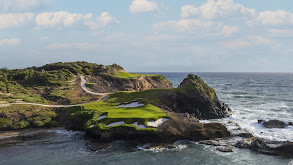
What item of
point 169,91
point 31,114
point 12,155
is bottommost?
point 12,155

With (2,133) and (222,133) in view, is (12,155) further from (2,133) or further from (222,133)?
(222,133)

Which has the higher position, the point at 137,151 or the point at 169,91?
the point at 169,91

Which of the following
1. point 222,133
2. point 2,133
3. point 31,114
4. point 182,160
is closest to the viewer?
point 182,160

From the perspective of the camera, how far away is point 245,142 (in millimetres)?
34406

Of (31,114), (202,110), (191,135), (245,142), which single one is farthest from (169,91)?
(31,114)

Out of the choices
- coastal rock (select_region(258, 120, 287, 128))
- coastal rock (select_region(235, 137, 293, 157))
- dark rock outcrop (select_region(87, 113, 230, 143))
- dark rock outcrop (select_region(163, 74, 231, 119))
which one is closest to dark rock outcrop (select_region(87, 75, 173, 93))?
dark rock outcrop (select_region(163, 74, 231, 119))

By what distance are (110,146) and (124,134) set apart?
10.2ft

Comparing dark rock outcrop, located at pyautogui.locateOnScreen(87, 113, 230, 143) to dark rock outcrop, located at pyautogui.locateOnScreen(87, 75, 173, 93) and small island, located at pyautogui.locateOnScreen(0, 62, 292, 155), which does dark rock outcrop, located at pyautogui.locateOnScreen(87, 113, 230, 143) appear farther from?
dark rock outcrop, located at pyautogui.locateOnScreen(87, 75, 173, 93)

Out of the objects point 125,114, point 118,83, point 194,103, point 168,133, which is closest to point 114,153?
point 168,133

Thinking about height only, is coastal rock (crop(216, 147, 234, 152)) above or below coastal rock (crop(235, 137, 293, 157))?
below

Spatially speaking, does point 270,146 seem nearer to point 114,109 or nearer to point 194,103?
point 194,103

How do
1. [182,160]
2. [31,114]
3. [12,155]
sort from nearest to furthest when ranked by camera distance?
[182,160] < [12,155] < [31,114]

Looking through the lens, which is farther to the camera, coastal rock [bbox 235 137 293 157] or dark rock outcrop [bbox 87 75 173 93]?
dark rock outcrop [bbox 87 75 173 93]

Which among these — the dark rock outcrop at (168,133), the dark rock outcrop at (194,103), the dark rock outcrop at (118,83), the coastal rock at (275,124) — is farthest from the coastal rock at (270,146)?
the dark rock outcrop at (118,83)
